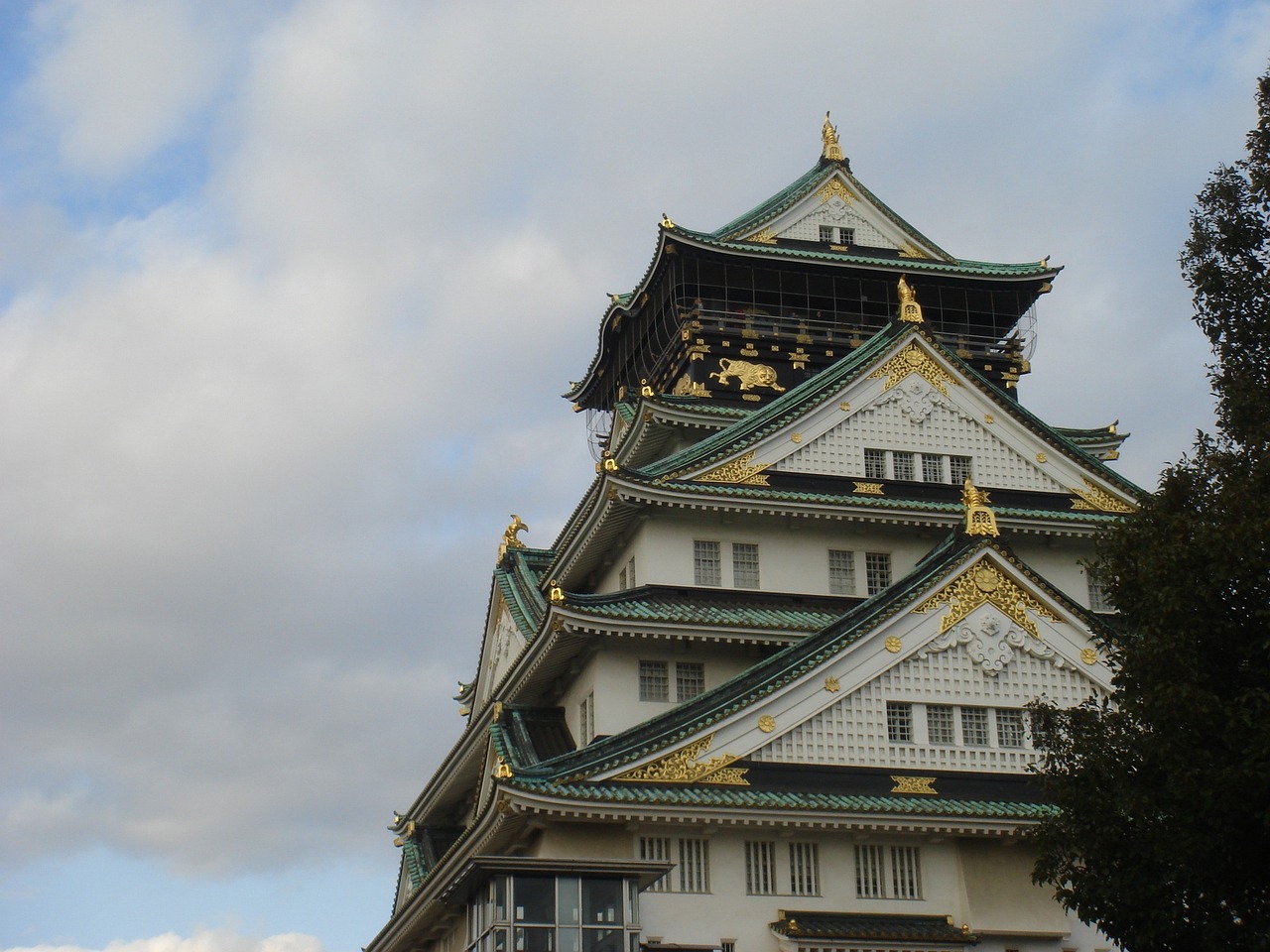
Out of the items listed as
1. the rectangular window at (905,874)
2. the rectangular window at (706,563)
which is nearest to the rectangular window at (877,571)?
the rectangular window at (706,563)

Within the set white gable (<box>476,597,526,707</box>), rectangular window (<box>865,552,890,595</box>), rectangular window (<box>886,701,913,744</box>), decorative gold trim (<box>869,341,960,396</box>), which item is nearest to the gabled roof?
rectangular window (<box>886,701,913,744</box>)

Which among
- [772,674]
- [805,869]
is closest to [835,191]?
[772,674]

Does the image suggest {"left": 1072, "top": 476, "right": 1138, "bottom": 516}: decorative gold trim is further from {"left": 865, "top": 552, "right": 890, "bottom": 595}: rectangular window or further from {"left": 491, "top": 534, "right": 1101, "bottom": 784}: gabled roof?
{"left": 491, "top": 534, "right": 1101, "bottom": 784}: gabled roof

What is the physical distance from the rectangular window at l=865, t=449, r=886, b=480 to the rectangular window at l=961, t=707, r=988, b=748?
8018 millimetres

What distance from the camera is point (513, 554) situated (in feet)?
153

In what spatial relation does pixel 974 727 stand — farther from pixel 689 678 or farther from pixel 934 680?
pixel 689 678

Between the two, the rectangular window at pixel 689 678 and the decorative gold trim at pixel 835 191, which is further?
the decorative gold trim at pixel 835 191

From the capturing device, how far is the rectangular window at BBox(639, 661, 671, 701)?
35.2 m

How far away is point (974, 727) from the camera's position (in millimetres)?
32656

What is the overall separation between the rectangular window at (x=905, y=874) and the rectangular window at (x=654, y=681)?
642cm

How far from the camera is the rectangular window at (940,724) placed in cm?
3238

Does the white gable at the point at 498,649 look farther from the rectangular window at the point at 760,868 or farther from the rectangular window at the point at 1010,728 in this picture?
the rectangular window at the point at 1010,728

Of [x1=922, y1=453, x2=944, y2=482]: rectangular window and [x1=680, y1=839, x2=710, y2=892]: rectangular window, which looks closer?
[x1=680, y1=839, x2=710, y2=892]: rectangular window

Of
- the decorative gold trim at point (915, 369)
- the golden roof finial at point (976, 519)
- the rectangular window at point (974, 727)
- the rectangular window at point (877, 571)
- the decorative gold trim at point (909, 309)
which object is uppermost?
the decorative gold trim at point (909, 309)
